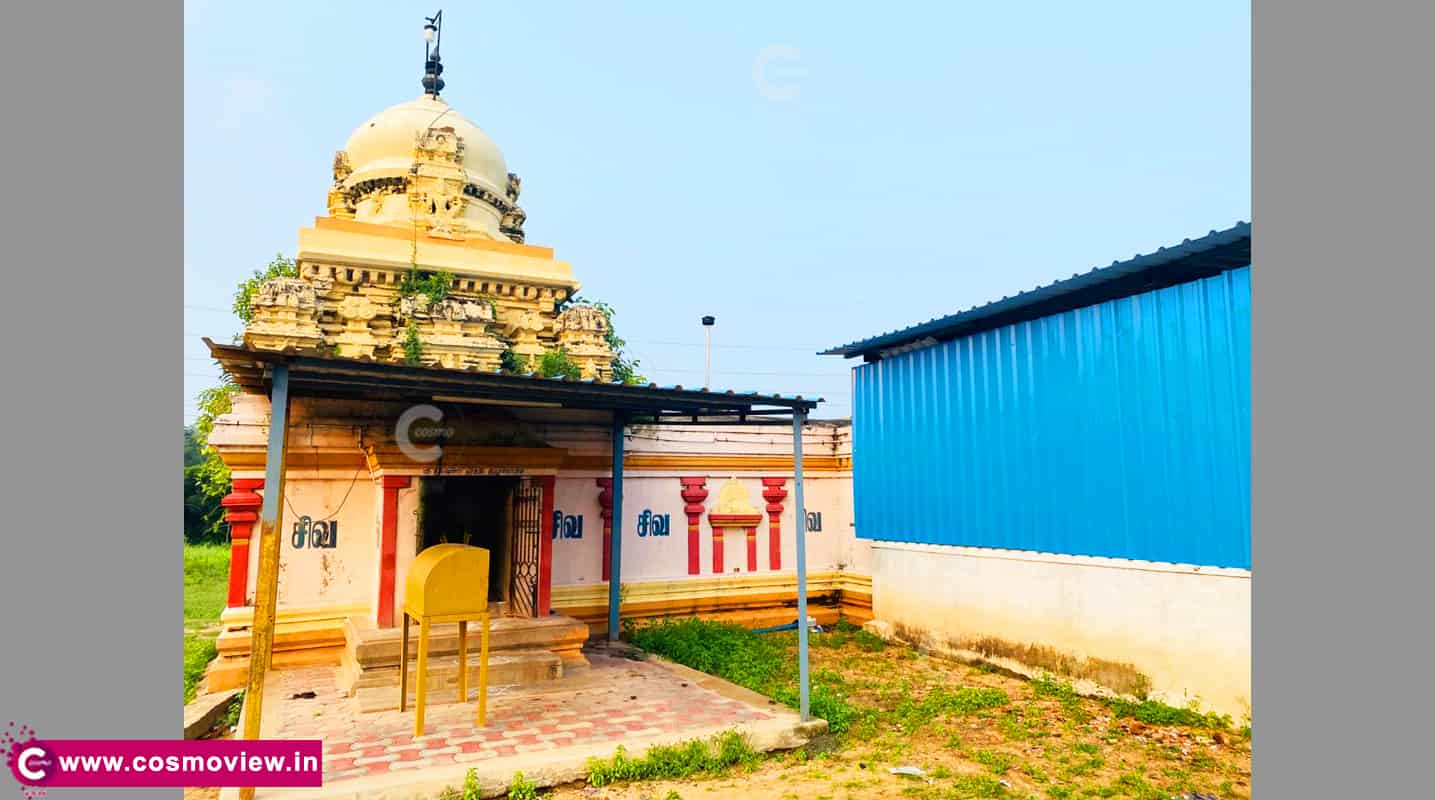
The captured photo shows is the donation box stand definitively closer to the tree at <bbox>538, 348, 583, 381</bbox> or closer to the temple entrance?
the temple entrance

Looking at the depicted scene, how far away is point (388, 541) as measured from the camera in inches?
337

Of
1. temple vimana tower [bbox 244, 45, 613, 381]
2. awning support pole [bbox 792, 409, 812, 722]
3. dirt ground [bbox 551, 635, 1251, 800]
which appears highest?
temple vimana tower [bbox 244, 45, 613, 381]

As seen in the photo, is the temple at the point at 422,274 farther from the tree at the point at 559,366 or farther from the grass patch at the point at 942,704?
the grass patch at the point at 942,704

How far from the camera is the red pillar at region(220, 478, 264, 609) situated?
28.8ft

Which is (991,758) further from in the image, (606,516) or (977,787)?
(606,516)

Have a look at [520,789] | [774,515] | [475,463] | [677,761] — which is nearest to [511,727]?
[520,789]

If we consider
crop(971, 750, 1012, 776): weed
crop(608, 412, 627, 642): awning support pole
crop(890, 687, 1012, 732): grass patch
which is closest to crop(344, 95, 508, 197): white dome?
crop(608, 412, 627, 642): awning support pole

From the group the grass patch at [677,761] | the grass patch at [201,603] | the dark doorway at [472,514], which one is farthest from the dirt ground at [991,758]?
the grass patch at [201,603]

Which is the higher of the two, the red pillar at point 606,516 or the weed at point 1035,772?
the red pillar at point 606,516

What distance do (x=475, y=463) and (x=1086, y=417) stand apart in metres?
Result: 6.80

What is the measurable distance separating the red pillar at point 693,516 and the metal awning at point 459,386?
3593 millimetres

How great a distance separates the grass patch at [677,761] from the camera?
19.3 ft

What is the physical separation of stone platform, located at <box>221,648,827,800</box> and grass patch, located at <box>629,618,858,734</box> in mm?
429

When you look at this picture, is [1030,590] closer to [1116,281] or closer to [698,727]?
[1116,281]
